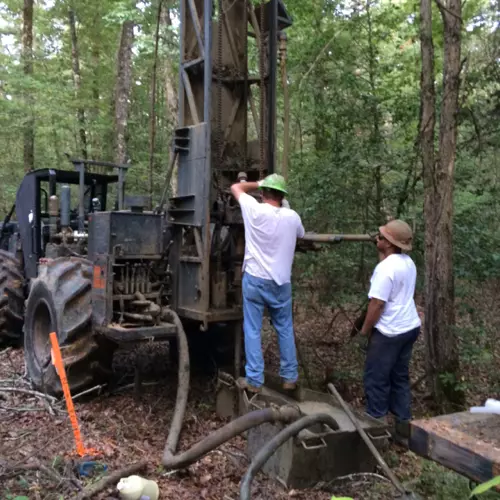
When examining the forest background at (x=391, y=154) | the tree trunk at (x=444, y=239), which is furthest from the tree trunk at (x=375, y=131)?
the tree trunk at (x=444, y=239)

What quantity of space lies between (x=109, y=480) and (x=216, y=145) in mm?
3236

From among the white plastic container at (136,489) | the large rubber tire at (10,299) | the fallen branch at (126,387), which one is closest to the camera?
the white plastic container at (136,489)

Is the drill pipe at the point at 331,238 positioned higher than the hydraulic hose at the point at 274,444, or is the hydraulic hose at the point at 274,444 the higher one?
the drill pipe at the point at 331,238

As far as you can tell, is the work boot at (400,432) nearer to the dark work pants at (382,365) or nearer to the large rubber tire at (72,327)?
the dark work pants at (382,365)

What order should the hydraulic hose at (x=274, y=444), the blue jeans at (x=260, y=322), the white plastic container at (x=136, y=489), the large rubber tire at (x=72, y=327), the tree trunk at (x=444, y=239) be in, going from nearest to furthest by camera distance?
the hydraulic hose at (x=274, y=444) < the white plastic container at (x=136, y=489) < the blue jeans at (x=260, y=322) < the large rubber tire at (x=72, y=327) < the tree trunk at (x=444, y=239)

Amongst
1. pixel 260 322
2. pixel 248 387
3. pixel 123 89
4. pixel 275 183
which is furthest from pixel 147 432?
pixel 123 89

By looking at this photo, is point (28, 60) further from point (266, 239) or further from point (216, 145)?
point (266, 239)

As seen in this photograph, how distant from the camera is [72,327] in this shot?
5.10 m

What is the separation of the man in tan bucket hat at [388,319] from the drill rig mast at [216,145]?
1307 mm

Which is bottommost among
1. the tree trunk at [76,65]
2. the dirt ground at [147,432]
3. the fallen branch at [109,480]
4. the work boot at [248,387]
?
the dirt ground at [147,432]

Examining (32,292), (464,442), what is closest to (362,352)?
(32,292)

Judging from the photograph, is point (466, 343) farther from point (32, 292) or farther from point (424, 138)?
point (32, 292)

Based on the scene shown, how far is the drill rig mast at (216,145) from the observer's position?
501 cm

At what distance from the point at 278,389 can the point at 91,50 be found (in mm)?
17055
